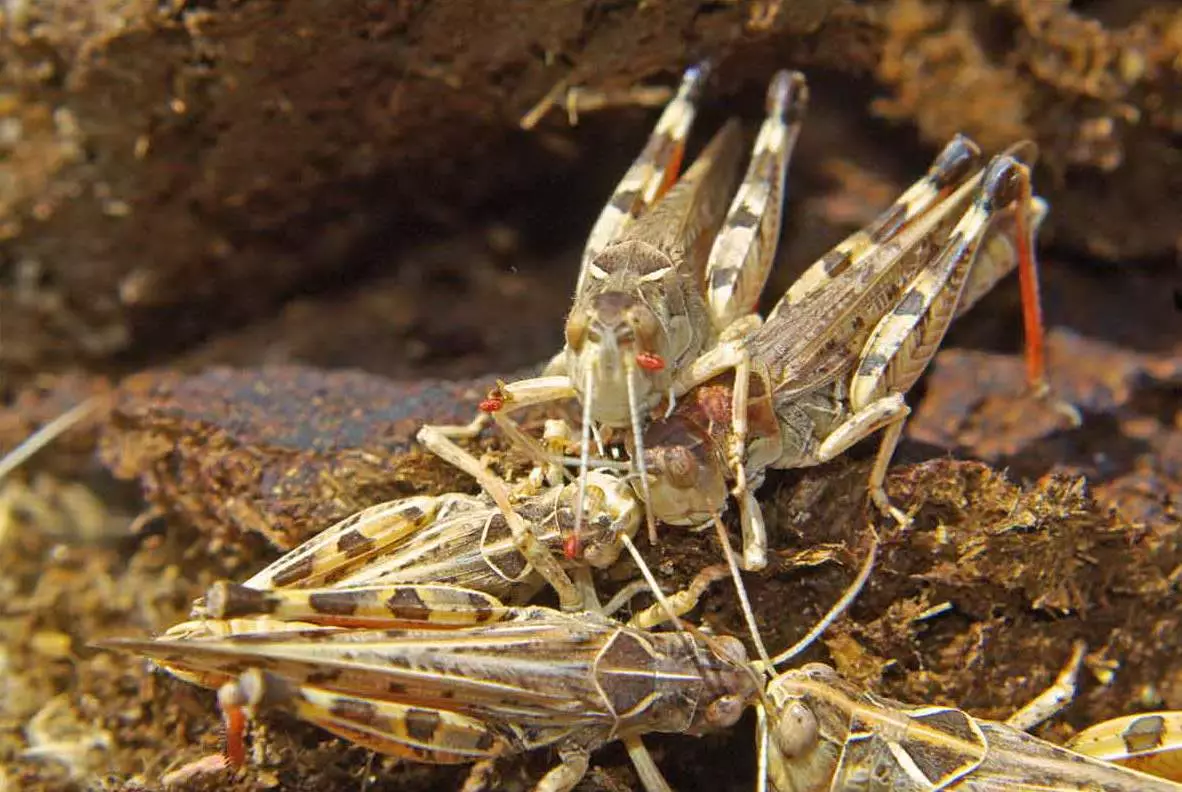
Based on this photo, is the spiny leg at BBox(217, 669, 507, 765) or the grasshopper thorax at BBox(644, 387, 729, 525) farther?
the grasshopper thorax at BBox(644, 387, 729, 525)

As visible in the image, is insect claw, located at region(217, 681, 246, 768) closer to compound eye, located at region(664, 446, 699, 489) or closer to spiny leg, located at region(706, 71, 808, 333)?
compound eye, located at region(664, 446, 699, 489)

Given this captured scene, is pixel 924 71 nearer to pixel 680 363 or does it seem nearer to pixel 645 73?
pixel 645 73

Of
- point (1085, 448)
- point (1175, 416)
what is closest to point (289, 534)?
point (1085, 448)

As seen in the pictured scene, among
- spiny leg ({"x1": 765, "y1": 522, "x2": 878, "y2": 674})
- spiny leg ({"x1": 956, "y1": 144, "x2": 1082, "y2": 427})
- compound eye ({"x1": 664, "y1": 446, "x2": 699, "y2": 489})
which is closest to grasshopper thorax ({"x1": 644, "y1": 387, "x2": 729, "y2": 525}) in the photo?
compound eye ({"x1": 664, "y1": 446, "x2": 699, "y2": 489})

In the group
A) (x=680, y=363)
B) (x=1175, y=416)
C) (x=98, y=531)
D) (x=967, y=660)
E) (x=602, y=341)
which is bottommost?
(x=98, y=531)

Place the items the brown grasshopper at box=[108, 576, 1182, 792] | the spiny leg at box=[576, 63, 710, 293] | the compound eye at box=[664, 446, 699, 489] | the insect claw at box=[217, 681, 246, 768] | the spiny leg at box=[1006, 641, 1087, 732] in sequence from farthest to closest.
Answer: the spiny leg at box=[576, 63, 710, 293], the spiny leg at box=[1006, 641, 1087, 732], the compound eye at box=[664, 446, 699, 489], the brown grasshopper at box=[108, 576, 1182, 792], the insect claw at box=[217, 681, 246, 768]
